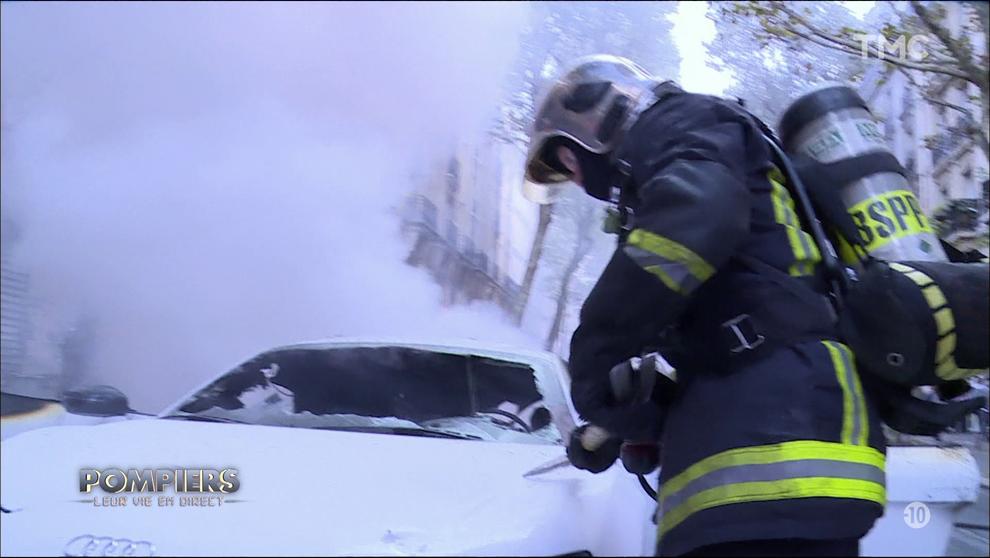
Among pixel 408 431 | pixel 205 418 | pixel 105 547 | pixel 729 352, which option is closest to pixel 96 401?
pixel 205 418

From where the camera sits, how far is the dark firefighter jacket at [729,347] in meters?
1.12

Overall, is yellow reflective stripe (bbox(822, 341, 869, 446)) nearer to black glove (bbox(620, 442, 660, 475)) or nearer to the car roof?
black glove (bbox(620, 442, 660, 475))

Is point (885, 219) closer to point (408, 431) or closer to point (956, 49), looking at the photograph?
point (408, 431)

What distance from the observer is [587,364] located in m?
1.25

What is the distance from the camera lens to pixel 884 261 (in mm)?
1229

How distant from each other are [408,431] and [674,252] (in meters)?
0.86

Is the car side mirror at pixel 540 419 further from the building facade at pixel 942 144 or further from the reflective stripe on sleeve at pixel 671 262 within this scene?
the building facade at pixel 942 144

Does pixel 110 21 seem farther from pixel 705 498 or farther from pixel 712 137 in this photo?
pixel 705 498

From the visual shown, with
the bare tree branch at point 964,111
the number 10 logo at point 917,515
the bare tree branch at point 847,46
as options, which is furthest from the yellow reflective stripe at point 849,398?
the bare tree branch at point 964,111

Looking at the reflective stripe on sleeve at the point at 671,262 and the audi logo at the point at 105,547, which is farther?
the audi logo at the point at 105,547

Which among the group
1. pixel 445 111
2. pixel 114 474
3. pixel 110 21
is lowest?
pixel 114 474

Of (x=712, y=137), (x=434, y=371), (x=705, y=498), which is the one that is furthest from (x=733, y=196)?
(x=434, y=371)

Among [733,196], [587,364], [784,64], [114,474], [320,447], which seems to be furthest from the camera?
[784,64]

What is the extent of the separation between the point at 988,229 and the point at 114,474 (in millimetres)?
2448
